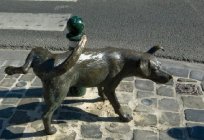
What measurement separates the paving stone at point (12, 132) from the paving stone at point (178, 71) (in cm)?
269

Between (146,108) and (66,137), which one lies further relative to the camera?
(146,108)

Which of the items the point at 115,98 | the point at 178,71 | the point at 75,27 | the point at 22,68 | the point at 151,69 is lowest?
the point at 178,71

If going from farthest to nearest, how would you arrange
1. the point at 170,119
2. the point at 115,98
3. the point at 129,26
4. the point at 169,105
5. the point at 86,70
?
the point at 129,26, the point at 169,105, the point at 170,119, the point at 115,98, the point at 86,70

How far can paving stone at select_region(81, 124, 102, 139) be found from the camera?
203 inches

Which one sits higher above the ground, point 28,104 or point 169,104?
point 169,104

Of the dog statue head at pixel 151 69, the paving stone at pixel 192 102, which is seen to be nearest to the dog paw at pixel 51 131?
the dog statue head at pixel 151 69

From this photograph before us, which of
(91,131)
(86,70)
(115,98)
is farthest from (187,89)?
(86,70)

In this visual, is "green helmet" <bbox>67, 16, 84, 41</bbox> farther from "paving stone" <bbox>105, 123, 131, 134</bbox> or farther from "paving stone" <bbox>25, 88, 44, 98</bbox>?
"paving stone" <bbox>105, 123, 131, 134</bbox>

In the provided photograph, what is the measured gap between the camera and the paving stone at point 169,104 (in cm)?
571

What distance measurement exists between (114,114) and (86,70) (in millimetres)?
932

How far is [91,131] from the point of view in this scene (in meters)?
5.25

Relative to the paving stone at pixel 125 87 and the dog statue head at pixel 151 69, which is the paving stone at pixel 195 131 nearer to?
the dog statue head at pixel 151 69

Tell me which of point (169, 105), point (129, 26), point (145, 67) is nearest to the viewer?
point (145, 67)

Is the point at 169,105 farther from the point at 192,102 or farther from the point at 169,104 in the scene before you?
the point at 192,102
